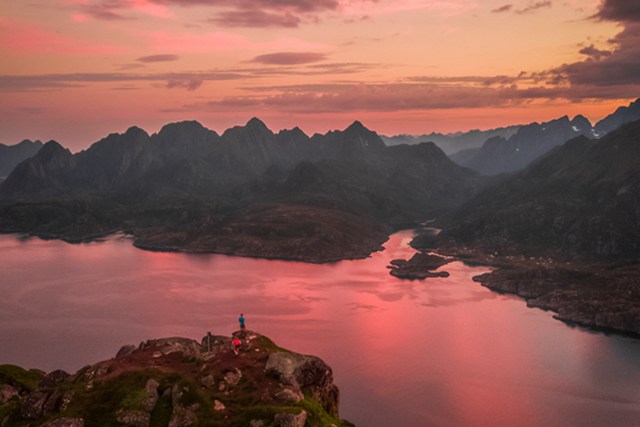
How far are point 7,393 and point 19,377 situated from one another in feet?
33.8

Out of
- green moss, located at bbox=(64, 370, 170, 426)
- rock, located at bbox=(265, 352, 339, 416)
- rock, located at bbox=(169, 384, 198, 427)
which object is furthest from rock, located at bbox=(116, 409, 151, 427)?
rock, located at bbox=(265, 352, 339, 416)

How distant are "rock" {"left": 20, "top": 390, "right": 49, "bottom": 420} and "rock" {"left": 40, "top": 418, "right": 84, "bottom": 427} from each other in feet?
23.9

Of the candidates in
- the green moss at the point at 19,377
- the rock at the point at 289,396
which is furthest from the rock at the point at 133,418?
the green moss at the point at 19,377

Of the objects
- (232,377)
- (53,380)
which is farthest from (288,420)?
(53,380)

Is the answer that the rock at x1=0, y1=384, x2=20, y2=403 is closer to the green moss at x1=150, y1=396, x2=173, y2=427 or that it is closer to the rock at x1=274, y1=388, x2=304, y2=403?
the green moss at x1=150, y1=396, x2=173, y2=427

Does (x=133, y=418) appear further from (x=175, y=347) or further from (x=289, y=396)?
(x=289, y=396)

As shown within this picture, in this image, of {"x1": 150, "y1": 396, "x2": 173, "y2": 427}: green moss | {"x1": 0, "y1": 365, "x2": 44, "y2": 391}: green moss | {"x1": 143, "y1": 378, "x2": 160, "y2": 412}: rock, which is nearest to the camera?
{"x1": 150, "y1": 396, "x2": 173, "y2": 427}: green moss

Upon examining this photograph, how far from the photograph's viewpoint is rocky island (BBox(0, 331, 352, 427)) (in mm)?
65812

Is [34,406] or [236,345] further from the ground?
[236,345]

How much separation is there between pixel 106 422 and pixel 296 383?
2447cm

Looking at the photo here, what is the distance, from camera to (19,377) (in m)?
96.8

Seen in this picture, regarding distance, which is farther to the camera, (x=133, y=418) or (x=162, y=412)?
(x=162, y=412)

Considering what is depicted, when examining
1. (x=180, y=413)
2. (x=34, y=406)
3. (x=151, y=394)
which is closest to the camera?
(x=180, y=413)

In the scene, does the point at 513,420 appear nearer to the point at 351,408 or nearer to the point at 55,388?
the point at 351,408
